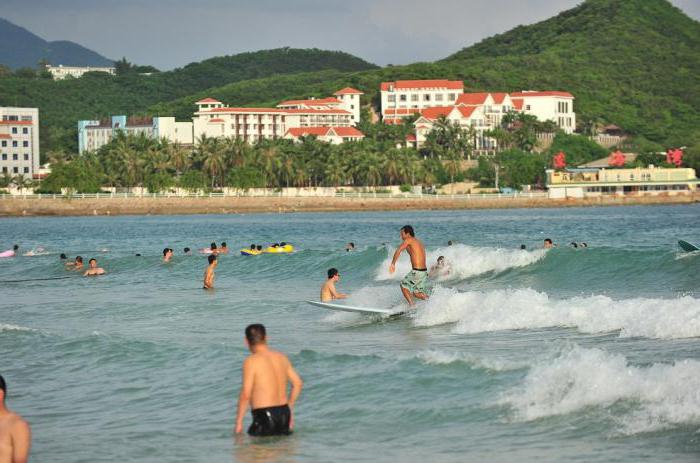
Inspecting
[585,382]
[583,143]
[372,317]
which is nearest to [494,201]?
[583,143]

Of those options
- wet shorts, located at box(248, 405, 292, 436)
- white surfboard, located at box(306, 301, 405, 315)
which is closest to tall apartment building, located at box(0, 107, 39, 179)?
white surfboard, located at box(306, 301, 405, 315)

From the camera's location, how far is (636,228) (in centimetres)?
7612

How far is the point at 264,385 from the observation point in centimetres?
1145

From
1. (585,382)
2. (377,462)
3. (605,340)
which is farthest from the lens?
(605,340)

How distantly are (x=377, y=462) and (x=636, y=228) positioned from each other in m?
66.7

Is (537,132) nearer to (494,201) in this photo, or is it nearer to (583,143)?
(583,143)

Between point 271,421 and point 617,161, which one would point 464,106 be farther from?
point 271,421

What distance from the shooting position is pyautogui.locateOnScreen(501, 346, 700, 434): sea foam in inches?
484

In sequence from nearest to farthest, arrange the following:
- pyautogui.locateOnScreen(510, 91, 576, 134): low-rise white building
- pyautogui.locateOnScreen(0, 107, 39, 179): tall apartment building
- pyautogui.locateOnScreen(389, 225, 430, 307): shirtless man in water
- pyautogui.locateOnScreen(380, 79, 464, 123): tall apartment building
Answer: pyautogui.locateOnScreen(389, 225, 430, 307): shirtless man in water < pyautogui.locateOnScreen(0, 107, 39, 179): tall apartment building < pyautogui.locateOnScreen(510, 91, 576, 134): low-rise white building < pyautogui.locateOnScreen(380, 79, 464, 123): tall apartment building

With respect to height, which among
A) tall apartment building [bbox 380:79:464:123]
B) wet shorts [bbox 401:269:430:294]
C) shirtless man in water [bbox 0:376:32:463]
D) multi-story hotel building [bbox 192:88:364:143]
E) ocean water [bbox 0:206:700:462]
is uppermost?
tall apartment building [bbox 380:79:464:123]

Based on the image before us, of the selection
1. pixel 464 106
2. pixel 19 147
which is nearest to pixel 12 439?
pixel 19 147

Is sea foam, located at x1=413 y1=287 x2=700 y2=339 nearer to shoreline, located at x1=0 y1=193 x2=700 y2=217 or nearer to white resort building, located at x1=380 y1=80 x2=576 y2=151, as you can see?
shoreline, located at x1=0 y1=193 x2=700 y2=217

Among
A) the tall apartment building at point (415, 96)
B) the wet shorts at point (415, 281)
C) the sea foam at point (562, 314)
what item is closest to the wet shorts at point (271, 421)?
the sea foam at point (562, 314)

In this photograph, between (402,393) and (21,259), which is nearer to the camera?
(402,393)
